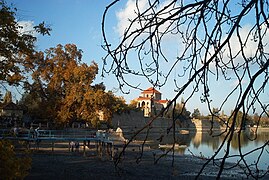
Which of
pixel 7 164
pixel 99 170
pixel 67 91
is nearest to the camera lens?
pixel 7 164

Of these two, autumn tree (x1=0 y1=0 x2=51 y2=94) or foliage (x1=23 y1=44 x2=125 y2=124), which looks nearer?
autumn tree (x1=0 y1=0 x2=51 y2=94)

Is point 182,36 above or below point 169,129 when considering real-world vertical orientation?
above

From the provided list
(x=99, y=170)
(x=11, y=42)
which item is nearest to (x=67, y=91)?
(x=99, y=170)

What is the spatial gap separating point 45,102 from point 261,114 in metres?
37.0

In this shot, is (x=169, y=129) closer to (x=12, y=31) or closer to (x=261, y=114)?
(x=261, y=114)

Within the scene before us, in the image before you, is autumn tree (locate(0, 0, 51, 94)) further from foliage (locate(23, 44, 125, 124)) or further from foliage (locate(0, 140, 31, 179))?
foliage (locate(23, 44, 125, 124))

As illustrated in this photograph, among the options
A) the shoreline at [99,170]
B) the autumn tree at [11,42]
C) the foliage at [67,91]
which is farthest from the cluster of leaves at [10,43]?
the foliage at [67,91]

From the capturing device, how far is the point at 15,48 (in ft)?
27.2

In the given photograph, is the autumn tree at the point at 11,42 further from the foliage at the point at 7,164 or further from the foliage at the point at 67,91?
the foliage at the point at 67,91

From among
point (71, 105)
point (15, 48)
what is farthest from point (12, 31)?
point (71, 105)

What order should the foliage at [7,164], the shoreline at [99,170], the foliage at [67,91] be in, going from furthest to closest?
the foliage at [67,91] → the shoreline at [99,170] → the foliage at [7,164]

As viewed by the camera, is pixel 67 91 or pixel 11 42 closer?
pixel 11 42

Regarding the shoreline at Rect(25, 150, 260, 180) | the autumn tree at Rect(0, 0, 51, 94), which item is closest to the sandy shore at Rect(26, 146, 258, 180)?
the shoreline at Rect(25, 150, 260, 180)

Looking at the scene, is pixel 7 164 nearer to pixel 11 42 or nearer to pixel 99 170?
pixel 11 42
